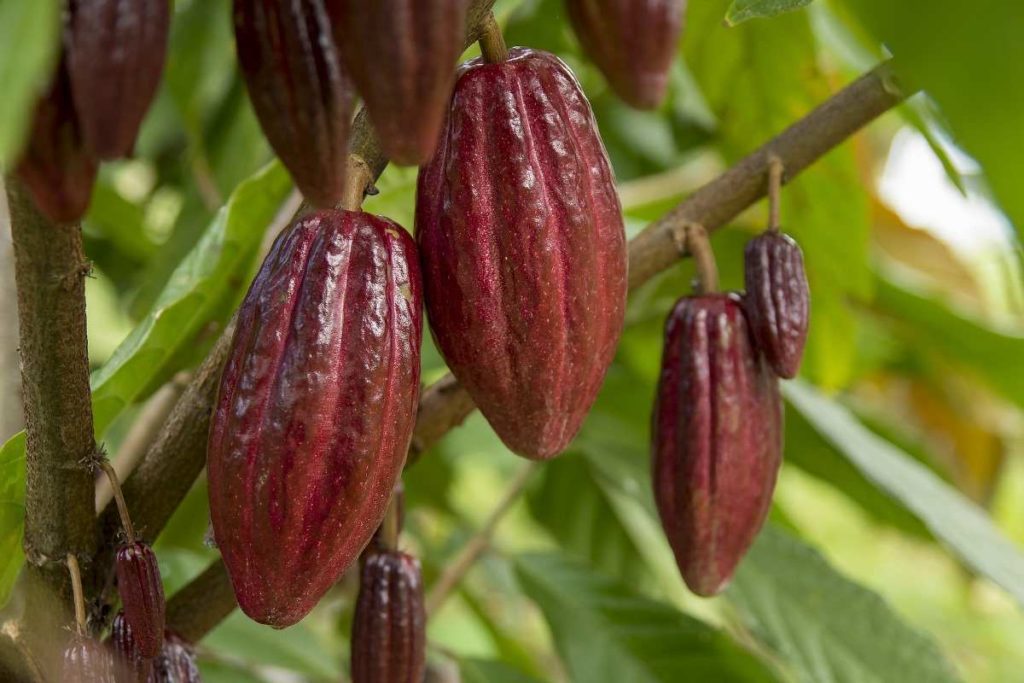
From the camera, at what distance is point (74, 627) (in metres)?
0.54

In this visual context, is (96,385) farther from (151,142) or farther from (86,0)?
(151,142)

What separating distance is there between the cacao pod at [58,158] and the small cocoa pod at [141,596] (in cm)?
21

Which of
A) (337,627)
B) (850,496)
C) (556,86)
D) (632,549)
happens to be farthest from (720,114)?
(337,627)

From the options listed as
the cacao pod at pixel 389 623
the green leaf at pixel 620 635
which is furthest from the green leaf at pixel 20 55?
the green leaf at pixel 620 635

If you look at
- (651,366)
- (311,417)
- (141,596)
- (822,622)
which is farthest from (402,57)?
(651,366)

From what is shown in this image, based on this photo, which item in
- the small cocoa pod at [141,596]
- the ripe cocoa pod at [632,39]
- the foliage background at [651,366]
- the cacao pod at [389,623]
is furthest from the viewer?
the foliage background at [651,366]

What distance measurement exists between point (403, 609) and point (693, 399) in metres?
0.19

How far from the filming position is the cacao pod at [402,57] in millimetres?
323

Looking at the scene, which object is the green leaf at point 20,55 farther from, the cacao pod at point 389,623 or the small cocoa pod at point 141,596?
the cacao pod at point 389,623

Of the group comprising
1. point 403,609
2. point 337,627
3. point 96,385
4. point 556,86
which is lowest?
point 337,627

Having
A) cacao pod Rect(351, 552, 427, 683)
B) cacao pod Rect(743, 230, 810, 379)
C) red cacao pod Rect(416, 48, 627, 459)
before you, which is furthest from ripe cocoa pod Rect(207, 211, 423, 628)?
cacao pod Rect(743, 230, 810, 379)

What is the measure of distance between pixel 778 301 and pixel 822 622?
15.5 inches

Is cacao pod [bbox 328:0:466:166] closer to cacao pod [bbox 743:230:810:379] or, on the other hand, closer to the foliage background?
the foliage background

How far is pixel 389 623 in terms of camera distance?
62 cm
